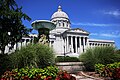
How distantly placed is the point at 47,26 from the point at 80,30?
6033cm

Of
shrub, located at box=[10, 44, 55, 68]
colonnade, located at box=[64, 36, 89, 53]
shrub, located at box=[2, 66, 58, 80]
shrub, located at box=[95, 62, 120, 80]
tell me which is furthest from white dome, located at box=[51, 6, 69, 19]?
shrub, located at box=[2, 66, 58, 80]

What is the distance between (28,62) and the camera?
11.8 meters

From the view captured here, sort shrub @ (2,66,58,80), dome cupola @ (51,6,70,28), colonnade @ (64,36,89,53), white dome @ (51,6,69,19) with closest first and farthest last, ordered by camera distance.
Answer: shrub @ (2,66,58,80), colonnade @ (64,36,89,53), dome cupola @ (51,6,70,28), white dome @ (51,6,69,19)

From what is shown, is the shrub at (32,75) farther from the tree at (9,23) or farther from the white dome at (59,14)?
the white dome at (59,14)

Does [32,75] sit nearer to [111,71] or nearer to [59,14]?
[111,71]

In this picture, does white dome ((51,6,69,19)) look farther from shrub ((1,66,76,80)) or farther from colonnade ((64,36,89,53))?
shrub ((1,66,76,80))

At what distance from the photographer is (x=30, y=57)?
38.7 ft

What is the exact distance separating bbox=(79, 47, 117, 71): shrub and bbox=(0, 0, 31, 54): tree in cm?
636

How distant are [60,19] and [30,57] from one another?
7622 cm

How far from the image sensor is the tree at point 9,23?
14.1 m

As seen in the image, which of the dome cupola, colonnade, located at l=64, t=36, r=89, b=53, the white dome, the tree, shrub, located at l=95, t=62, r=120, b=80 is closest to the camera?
shrub, located at l=95, t=62, r=120, b=80

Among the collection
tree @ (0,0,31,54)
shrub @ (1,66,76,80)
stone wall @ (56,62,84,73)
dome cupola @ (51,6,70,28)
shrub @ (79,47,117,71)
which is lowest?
stone wall @ (56,62,84,73)

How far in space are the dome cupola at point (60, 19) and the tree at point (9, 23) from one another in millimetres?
71014

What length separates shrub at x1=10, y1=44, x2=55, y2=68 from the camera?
11.8 metres
